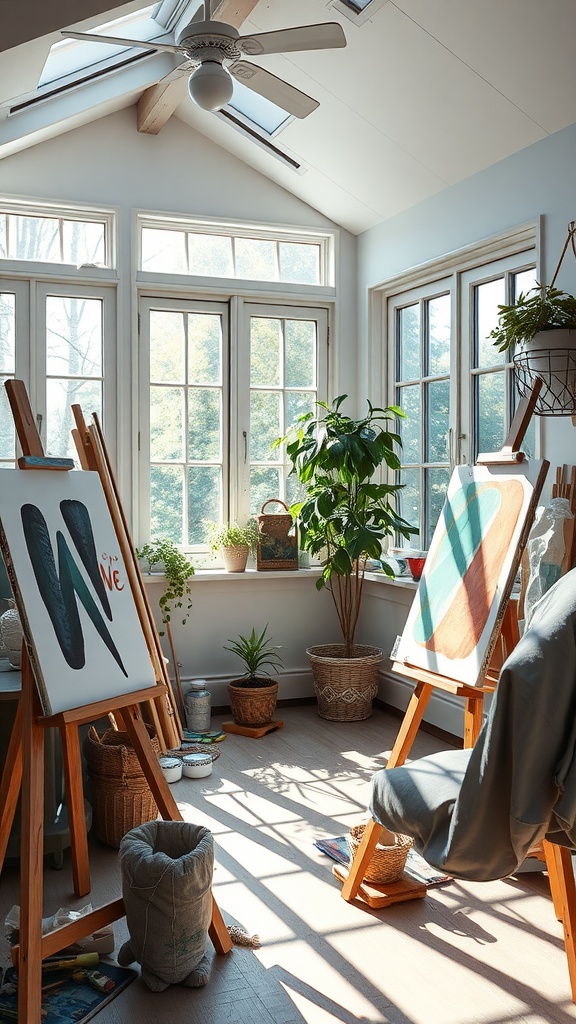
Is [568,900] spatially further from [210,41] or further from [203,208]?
[203,208]

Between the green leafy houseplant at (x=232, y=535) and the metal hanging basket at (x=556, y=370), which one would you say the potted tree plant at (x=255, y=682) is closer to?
the green leafy houseplant at (x=232, y=535)

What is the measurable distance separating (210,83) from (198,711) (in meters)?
3.09

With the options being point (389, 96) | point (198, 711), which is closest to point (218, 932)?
point (198, 711)

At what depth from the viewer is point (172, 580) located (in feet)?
15.8

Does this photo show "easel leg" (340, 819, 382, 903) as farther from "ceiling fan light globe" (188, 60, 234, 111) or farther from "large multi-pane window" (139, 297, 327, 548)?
"large multi-pane window" (139, 297, 327, 548)

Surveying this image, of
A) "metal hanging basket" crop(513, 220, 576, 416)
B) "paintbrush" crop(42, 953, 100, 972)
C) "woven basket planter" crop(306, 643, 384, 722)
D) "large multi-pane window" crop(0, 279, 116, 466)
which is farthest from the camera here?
"woven basket planter" crop(306, 643, 384, 722)

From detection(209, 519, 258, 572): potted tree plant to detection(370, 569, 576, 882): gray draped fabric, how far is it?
3.22 meters

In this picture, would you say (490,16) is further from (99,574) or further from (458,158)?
(99,574)

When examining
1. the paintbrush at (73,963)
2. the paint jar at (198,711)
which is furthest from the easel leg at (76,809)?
the paint jar at (198,711)

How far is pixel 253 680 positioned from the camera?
16.2 ft

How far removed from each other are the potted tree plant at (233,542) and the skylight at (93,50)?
245 centimetres

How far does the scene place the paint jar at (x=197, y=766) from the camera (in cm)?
399

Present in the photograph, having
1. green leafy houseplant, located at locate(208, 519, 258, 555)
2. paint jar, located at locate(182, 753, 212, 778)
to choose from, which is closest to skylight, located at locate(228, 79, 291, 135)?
green leafy houseplant, located at locate(208, 519, 258, 555)

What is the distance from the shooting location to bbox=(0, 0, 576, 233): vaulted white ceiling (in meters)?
3.43
